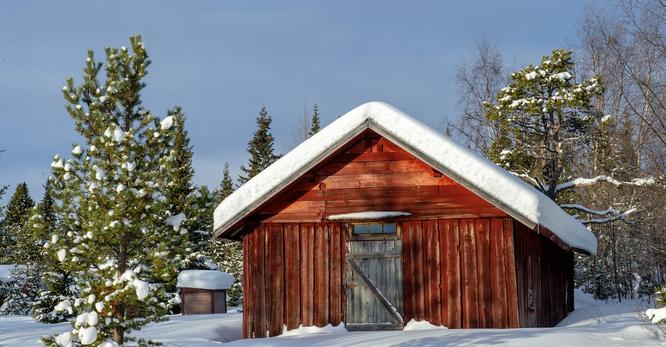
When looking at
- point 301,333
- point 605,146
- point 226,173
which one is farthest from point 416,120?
point 226,173

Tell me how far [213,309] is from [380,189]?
13.8 metres

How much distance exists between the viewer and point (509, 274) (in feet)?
45.9

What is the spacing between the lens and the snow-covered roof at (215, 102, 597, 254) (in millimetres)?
13211

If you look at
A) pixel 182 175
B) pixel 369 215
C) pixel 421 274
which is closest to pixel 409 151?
pixel 369 215

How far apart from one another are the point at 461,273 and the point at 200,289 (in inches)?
561

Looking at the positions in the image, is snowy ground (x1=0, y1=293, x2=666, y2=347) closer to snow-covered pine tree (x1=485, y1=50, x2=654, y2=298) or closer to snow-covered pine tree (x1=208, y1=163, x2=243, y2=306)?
snow-covered pine tree (x1=485, y1=50, x2=654, y2=298)

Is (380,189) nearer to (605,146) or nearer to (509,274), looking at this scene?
(509,274)

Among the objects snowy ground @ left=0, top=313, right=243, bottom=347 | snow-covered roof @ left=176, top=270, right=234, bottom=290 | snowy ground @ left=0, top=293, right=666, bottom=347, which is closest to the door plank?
snowy ground @ left=0, top=293, right=666, bottom=347

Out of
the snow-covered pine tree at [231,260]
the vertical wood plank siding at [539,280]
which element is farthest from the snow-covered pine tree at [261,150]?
the vertical wood plank siding at [539,280]

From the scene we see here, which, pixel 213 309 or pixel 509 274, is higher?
pixel 509 274

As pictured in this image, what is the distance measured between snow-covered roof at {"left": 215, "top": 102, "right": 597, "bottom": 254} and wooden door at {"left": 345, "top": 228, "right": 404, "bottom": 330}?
194cm

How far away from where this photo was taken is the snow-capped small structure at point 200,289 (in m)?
26.1

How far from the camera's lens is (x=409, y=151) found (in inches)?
546

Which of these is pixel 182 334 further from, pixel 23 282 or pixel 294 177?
pixel 23 282
